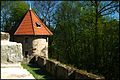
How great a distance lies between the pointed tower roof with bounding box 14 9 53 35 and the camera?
132 feet

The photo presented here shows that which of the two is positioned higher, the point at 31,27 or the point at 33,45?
the point at 31,27

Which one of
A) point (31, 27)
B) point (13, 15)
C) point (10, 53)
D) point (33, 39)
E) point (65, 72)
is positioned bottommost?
point (65, 72)

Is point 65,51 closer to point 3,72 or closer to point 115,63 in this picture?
point 115,63

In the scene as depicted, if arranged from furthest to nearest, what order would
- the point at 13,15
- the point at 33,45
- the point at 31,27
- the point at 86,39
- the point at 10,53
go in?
the point at 13,15 < the point at 86,39 < the point at 31,27 < the point at 33,45 < the point at 10,53

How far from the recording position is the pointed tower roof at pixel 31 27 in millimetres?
40263

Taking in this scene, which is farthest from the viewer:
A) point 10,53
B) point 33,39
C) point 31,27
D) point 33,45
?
point 31,27

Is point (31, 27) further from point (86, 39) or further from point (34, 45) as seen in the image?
point (86, 39)

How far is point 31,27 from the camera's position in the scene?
4125 cm

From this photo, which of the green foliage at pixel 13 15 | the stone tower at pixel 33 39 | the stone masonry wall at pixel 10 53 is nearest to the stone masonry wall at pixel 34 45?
the stone tower at pixel 33 39

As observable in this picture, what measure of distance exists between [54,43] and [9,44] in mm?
50645

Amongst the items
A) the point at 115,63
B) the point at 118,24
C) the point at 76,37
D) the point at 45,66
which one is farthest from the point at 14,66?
the point at 76,37

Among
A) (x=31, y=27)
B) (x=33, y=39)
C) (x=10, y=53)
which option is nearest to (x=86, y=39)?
(x=31, y=27)

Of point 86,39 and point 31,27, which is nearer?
point 31,27

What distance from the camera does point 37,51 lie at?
3981cm
